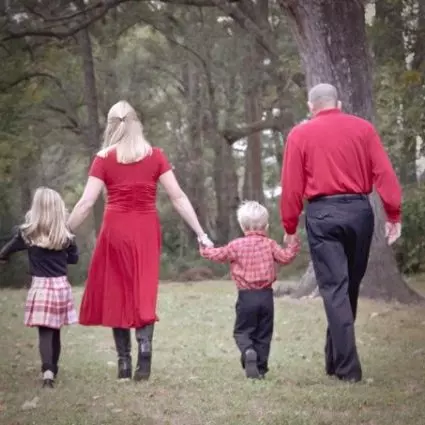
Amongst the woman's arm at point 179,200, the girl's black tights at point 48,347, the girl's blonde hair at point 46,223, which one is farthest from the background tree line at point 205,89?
the girl's black tights at point 48,347

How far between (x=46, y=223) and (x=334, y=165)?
2.16m

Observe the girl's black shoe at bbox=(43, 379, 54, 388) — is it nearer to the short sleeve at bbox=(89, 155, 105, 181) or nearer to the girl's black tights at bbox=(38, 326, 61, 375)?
the girl's black tights at bbox=(38, 326, 61, 375)

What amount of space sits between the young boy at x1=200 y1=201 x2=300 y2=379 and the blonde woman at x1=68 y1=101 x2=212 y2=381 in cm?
49

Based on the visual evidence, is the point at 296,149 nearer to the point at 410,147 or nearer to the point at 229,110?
the point at 410,147

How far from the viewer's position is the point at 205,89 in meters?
32.7

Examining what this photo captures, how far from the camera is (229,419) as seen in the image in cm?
574

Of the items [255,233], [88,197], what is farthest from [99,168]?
[255,233]

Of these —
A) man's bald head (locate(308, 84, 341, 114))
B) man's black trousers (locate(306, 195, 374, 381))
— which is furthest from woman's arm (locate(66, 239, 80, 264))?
man's bald head (locate(308, 84, 341, 114))

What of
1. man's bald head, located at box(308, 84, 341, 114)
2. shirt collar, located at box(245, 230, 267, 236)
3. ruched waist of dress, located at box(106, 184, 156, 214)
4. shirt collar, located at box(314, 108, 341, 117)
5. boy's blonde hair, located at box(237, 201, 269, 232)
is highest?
man's bald head, located at box(308, 84, 341, 114)

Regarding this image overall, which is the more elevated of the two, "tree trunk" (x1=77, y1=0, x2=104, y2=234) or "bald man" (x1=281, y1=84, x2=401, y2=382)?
"tree trunk" (x1=77, y1=0, x2=104, y2=234)

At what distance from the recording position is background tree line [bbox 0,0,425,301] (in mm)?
13438

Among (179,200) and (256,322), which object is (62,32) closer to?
(179,200)

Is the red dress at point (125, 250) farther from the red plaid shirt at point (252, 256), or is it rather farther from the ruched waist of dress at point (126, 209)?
the red plaid shirt at point (252, 256)

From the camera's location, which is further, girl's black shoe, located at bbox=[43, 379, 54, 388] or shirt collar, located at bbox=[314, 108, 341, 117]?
girl's black shoe, located at bbox=[43, 379, 54, 388]
